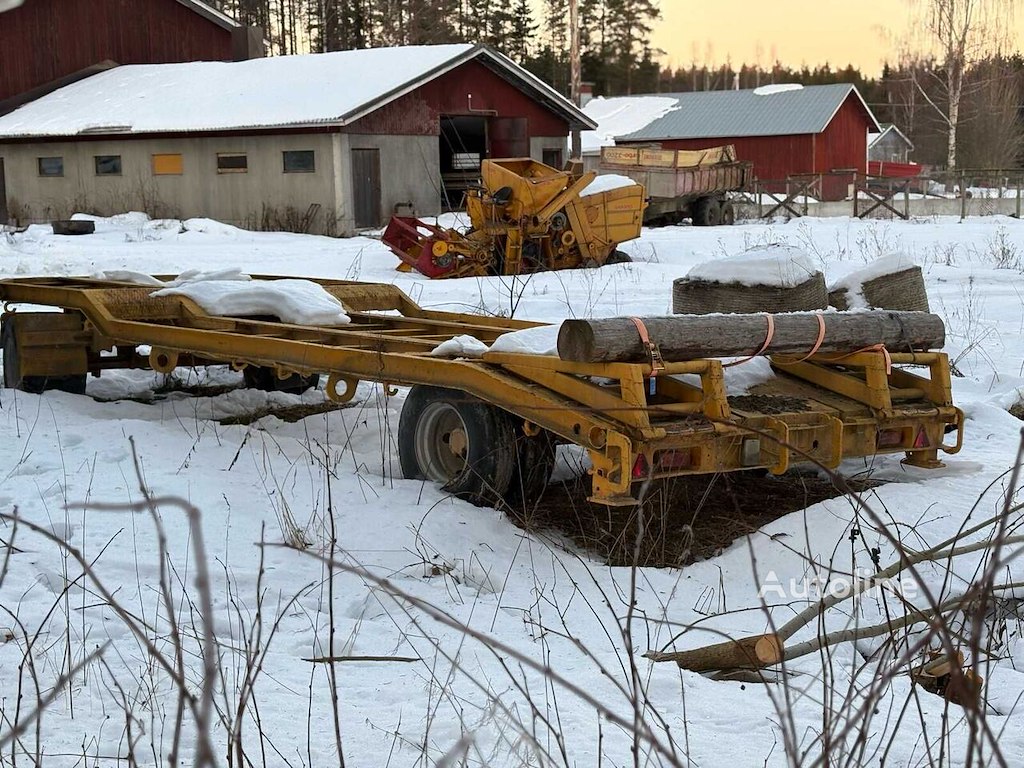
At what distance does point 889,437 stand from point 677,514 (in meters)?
1.13

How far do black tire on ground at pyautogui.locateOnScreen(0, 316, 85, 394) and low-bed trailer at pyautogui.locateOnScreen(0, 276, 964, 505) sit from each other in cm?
68

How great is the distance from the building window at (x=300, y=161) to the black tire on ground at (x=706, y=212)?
9914 mm

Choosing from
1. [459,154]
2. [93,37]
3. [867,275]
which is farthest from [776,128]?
[867,275]

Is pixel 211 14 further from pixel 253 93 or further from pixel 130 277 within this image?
pixel 130 277

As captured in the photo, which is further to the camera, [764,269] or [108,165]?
[108,165]

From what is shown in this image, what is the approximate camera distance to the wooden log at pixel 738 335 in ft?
18.4

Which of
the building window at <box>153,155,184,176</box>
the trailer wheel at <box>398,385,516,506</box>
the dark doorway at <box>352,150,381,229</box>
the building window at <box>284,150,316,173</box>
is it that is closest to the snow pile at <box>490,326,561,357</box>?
the trailer wheel at <box>398,385,516,506</box>

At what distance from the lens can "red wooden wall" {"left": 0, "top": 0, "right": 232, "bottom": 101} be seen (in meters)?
33.6

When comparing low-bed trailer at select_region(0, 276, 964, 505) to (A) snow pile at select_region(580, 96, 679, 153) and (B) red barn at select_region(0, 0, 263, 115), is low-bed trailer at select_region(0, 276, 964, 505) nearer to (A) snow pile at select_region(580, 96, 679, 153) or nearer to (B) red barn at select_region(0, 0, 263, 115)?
(B) red barn at select_region(0, 0, 263, 115)

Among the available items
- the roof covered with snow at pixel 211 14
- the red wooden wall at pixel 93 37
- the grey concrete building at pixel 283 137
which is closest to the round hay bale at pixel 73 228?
the grey concrete building at pixel 283 137

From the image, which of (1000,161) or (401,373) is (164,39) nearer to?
(401,373)

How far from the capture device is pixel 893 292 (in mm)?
8336

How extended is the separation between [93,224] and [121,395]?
16878 millimetres

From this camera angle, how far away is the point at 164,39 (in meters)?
36.3
